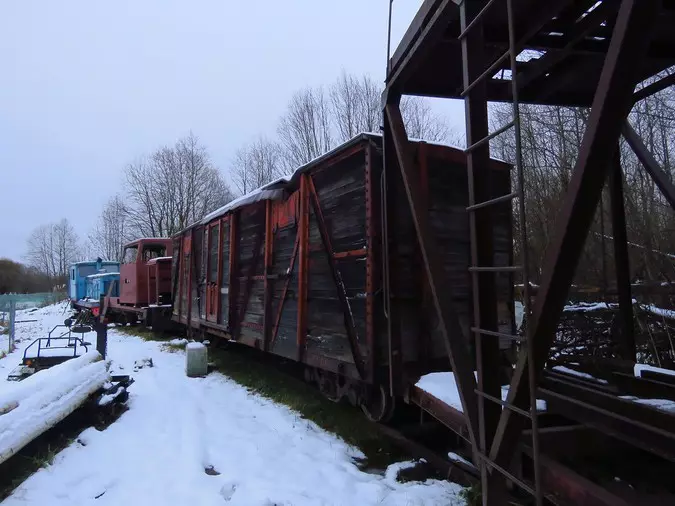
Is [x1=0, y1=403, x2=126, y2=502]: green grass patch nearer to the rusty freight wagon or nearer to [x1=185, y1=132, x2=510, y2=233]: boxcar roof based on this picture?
the rusty freight wagon

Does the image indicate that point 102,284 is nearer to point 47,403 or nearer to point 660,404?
point 47,403

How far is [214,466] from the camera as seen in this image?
14.8 feet

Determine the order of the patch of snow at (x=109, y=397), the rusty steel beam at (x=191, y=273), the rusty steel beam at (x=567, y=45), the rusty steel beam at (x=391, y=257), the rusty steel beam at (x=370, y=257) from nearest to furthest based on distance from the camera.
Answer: the rusty steel beam at (x=567, y=45)
the rusty steel beam at (x=391, y=257)
the rusty steel beam at (x=370, y=257)
the patch of snow at (x=109, y=397)
the rusty steel beam at (x=191, y=273)

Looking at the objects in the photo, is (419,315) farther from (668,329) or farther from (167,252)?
(167,252)

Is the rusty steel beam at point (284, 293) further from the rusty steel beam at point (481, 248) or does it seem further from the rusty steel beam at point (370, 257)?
the rusty steel beam at point (481, 248)

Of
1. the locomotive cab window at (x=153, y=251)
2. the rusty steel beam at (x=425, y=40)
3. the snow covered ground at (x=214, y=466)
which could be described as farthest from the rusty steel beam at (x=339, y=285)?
the locomotive cab window at (x=153, y=251)

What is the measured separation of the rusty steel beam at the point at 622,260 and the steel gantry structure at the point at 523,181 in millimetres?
10

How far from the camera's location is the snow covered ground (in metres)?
3.83

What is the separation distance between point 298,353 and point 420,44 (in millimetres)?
3958

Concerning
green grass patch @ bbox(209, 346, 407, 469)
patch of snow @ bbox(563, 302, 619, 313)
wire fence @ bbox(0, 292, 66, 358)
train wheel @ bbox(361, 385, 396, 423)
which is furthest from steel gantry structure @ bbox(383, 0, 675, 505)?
wire fence @ bbox(0, 292, 66, 358)

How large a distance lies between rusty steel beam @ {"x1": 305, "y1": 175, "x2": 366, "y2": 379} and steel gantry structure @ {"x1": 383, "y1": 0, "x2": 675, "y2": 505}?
0.56m

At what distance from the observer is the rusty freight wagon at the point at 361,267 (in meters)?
4.69

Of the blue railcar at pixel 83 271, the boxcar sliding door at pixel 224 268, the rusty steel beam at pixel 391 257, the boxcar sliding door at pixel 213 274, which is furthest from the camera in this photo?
the blue railcar at pixel 83 271

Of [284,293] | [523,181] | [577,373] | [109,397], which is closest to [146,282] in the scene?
[109,397]
